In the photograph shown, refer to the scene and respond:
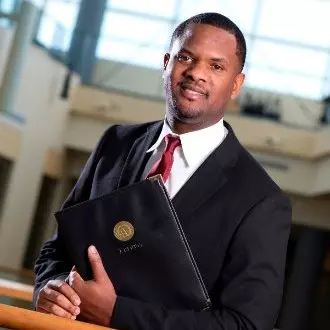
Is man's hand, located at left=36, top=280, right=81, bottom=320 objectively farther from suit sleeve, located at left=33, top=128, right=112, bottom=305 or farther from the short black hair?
the short black hair

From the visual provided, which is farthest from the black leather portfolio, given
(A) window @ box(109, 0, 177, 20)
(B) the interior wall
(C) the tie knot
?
(A) window @ box(109, 0, 177, 20)

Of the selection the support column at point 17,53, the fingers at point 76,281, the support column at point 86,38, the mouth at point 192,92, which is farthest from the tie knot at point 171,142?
the support column at point 86,38

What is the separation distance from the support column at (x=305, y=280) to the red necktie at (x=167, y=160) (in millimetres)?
16523

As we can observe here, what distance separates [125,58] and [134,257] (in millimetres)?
15170

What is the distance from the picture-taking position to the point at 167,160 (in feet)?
6.04

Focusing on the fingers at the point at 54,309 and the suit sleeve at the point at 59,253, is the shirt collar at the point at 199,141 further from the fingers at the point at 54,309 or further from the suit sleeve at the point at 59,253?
the fingers at the point at 54,309

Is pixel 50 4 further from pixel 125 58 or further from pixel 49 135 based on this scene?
pixel 49 135

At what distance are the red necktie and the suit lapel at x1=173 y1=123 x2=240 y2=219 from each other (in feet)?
0.19

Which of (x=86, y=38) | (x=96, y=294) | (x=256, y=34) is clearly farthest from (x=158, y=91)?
(x=96, y=294)

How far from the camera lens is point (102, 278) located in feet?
5.49

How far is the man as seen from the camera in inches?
65.3

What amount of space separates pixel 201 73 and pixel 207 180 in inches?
9.1

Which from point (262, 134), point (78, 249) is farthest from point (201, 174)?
point (262, 134)

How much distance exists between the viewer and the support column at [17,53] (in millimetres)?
13266
